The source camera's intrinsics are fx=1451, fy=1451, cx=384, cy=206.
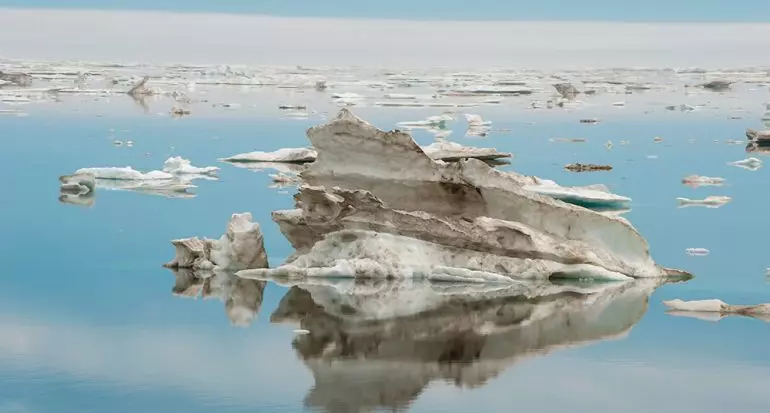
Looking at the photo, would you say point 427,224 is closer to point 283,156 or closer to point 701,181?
point 701,181

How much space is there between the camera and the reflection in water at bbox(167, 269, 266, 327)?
36.2 feet

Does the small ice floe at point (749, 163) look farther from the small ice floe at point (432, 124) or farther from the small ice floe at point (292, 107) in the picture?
the small ice floe at point (292, 107)

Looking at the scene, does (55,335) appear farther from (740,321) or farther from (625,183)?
(625,183)

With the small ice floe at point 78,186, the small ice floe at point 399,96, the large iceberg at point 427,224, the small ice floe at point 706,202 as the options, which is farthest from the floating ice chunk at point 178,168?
the small ice floe at point 399,96

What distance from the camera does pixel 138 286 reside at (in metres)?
12.0

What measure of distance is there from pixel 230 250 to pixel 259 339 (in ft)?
8.12

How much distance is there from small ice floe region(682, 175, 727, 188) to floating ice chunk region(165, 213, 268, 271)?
992cm

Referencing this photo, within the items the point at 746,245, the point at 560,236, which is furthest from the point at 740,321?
the point at 746,245

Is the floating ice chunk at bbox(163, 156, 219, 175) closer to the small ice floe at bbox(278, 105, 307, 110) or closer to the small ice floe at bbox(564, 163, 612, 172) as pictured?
the small ice floe at bbox(564, 163, 612, 172)

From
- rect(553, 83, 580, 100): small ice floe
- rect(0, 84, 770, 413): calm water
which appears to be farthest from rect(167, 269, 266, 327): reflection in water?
rect(553, 83, 580, 100): small ice floe

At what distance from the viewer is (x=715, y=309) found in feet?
36.9

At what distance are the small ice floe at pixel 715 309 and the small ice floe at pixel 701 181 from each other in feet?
31.7

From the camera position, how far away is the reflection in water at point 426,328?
8.94m

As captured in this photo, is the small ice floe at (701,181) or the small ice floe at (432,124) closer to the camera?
the small ice floe at (701,181)
